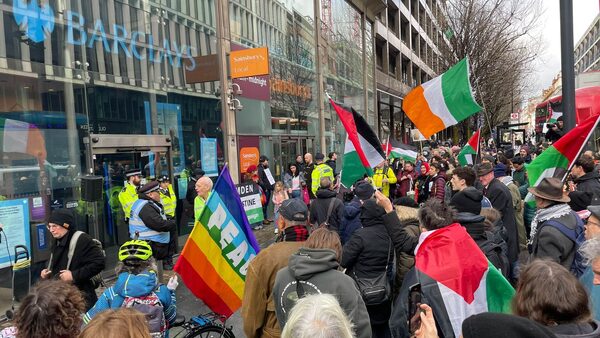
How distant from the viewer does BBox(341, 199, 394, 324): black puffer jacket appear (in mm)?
3877

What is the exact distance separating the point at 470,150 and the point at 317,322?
31.4 feet

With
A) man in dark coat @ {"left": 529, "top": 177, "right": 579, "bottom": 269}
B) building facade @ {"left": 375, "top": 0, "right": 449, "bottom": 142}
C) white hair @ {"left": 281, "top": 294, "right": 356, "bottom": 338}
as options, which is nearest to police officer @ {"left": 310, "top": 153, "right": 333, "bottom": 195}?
man in dark coat @ {"left": 529, "top": 177, "right": 579, "bottom": 269}

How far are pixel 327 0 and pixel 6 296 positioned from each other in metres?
16.2

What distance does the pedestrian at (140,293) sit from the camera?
3129mm

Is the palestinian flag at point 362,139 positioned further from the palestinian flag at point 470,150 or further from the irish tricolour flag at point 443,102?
the palestinian flag at point 470,150

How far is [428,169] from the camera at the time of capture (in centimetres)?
1026

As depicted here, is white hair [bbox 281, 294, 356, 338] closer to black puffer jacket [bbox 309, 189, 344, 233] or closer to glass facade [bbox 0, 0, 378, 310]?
black puffer jacket [bbox 309, 189, 344, 233]

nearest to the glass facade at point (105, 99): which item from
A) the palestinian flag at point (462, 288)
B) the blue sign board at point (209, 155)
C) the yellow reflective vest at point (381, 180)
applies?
the blue sign board at point (209, 155)

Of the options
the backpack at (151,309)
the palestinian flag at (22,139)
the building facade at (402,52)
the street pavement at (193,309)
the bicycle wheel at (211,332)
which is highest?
the building facade at (402,52)

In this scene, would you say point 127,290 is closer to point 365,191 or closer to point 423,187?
point 365,191

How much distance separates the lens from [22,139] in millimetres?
6637

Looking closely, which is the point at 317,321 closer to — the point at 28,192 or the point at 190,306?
the point at 190,306

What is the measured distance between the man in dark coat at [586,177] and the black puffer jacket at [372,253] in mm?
3585

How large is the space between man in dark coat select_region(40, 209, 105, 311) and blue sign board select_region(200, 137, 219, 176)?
629 cm
